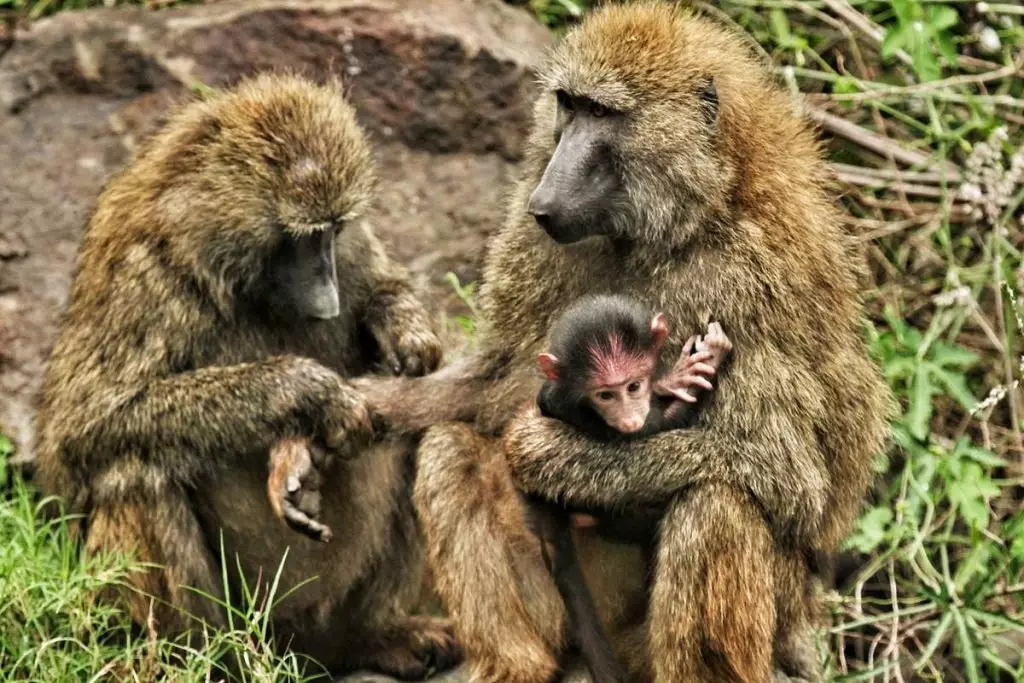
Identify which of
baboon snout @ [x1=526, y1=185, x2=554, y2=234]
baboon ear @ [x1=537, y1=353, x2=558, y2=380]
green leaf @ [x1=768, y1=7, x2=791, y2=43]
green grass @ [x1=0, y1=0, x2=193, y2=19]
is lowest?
green grass @ [x1=0, y1=0, x2=193, y2=19]

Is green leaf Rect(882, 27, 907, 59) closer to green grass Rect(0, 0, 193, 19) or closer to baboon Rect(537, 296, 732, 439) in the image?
baboon Rect(537, 296, 732, 439)

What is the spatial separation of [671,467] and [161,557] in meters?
1.77

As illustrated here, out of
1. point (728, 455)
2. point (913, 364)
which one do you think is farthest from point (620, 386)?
point (913, 364)

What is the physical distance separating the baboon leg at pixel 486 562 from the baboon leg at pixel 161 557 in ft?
3.06

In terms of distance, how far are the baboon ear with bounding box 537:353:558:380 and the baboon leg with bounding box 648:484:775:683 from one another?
48 centimetres

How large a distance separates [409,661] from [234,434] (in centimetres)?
100

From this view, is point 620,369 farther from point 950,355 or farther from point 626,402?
point 950,355

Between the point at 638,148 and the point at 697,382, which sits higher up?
the point at 638,148

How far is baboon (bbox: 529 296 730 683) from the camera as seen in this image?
4.28 metres

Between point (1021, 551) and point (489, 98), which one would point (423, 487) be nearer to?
point (1021, 551)

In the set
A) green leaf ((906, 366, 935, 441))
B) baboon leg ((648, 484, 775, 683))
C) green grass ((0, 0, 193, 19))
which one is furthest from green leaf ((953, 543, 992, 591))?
green grass ((0, 0, 193, 19))

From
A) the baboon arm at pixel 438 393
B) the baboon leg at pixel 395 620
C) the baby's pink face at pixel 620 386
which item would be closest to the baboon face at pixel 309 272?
the baboon arm at pixel 438 393

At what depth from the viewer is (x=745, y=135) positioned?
180 inches

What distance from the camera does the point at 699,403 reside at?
446 centimetres
